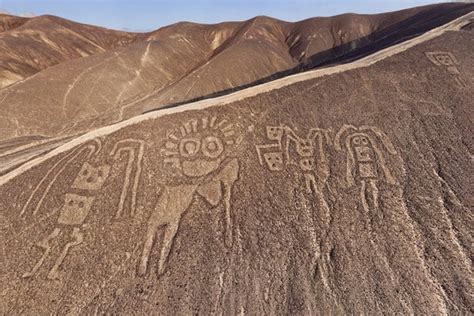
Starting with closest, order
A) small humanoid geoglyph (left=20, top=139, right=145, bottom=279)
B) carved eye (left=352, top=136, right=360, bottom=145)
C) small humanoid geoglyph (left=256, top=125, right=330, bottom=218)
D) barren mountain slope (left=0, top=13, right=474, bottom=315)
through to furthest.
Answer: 1. barren mountain slope (left=0, top=13, right=474, bottom=315)
2. small humanoid geoglyph (left=20, top=139, right=145, bottom=279)
3. small humanoid geoglyph (left=256, top=125, right=330, bottom=218)
4. carved eye (left=352, top=136, right=360, bottom=145)

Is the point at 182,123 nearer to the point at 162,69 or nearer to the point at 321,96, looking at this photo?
the point at 321,96

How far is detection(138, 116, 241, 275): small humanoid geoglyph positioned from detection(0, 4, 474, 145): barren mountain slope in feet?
89.2

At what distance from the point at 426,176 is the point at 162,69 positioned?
57832mm

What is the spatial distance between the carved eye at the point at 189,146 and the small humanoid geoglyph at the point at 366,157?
317 inches

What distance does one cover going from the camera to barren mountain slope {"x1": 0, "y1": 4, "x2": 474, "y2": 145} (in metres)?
49.6

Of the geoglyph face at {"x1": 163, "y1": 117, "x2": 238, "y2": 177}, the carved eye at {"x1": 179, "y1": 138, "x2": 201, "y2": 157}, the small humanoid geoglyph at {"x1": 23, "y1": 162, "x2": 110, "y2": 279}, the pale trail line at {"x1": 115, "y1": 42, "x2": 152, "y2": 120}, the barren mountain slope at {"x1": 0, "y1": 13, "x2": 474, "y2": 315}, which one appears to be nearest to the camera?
the barren mountain slope at {"x1": 0, "y1": 13, "x2": 474, "y2": 315}

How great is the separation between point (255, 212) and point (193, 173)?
3930 millimetres

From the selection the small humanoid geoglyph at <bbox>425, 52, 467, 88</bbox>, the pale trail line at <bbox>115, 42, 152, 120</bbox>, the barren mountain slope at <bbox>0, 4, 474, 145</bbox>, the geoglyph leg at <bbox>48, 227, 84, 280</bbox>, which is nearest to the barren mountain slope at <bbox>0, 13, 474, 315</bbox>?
the geoglyph leg at <bbox>48, 227, 84, 280</bbox>

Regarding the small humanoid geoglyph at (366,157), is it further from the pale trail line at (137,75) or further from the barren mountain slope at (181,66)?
the pale trail line at (137,75)

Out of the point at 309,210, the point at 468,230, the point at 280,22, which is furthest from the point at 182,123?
the point at 280,22

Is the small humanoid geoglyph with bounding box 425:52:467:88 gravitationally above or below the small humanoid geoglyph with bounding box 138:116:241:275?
above

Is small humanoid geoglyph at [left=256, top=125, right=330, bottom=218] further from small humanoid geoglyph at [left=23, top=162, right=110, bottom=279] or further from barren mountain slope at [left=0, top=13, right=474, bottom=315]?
small humanoid geoglyph at [left=23, top=162, right=110, bottom=279]

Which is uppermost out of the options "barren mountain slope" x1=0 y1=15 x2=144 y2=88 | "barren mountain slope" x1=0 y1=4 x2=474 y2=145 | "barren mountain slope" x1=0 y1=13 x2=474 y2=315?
"barren mountain slope" x1=0 y1=15 x2=144 y2=88

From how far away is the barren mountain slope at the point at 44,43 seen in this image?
6614 cm
